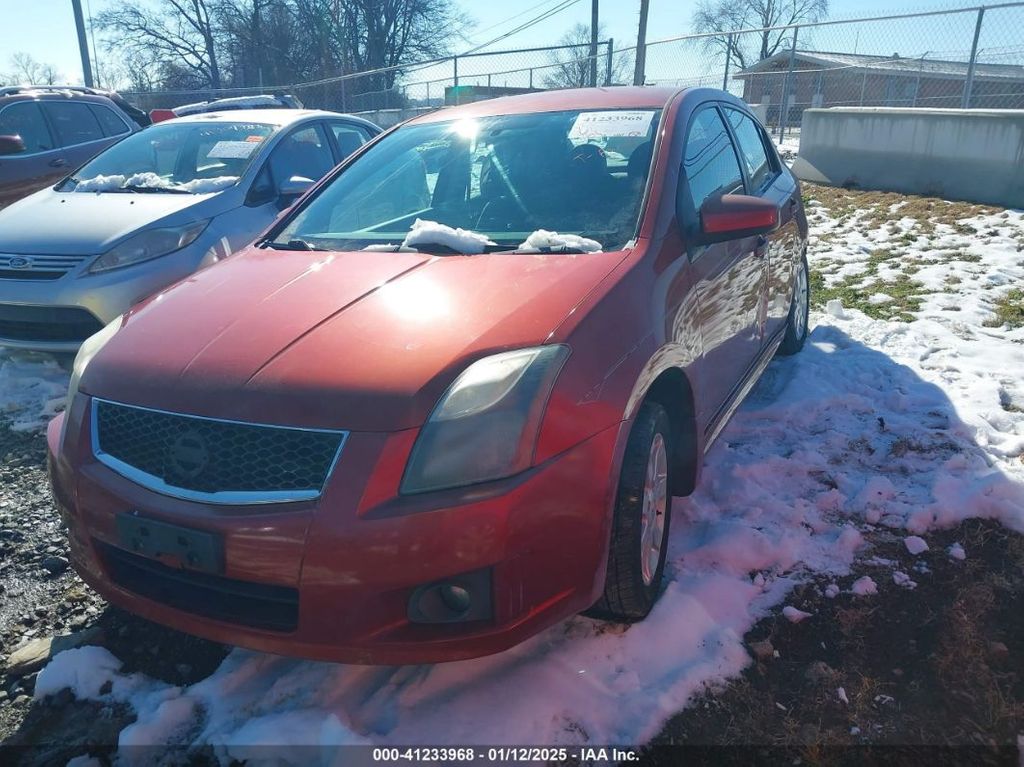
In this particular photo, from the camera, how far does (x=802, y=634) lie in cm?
240

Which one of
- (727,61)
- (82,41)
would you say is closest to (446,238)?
(727,61)

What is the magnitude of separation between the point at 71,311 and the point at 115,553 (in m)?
2.96

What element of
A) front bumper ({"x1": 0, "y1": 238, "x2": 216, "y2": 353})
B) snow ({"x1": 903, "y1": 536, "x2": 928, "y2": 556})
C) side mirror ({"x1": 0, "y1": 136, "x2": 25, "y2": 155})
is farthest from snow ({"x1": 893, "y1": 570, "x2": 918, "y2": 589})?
side mirror ({"x1": 0, "y1": 136, "x2": 25, "y2": 155})

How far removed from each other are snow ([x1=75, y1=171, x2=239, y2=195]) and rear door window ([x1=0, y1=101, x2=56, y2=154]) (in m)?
3.08

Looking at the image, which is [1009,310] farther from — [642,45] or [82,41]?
[82,41]

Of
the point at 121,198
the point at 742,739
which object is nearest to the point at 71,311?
the point at 121,198

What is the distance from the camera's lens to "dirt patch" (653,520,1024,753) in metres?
2.02

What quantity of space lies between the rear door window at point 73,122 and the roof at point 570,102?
6.33 meters

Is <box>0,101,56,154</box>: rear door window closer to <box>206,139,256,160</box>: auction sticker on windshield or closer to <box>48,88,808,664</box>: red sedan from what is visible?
<box>206,139,256,160</box>: auction sticker on windshield

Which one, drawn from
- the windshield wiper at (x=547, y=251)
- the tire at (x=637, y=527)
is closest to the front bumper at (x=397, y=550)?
the tire at (x=637, y=527)

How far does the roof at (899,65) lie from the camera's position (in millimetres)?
11328

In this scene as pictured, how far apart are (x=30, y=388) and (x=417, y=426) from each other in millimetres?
3958

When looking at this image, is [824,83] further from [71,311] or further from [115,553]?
[115,553]

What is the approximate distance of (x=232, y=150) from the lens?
559 centimetres
